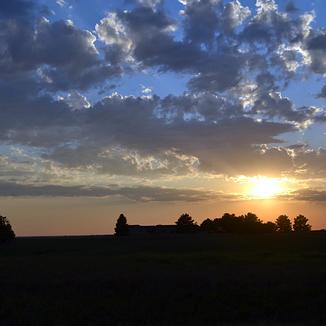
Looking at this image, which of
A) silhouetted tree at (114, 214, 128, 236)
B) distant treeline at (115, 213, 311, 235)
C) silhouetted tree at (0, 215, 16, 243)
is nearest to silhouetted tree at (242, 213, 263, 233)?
distant treeline at (115, 213, 311, 235)

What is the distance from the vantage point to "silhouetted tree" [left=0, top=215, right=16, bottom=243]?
116438 mm

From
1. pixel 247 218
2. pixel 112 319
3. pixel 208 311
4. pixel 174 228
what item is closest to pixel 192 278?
pixel 208 311

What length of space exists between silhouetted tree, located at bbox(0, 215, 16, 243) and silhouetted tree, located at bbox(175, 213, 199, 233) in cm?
7639

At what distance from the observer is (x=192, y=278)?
2886 centimetres

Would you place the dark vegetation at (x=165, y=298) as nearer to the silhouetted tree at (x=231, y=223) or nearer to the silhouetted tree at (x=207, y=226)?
the silhouetted tree at (x=231, y=223)

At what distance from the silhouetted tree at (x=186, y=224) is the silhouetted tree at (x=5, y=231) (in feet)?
251

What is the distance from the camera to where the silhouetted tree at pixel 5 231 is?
382ft

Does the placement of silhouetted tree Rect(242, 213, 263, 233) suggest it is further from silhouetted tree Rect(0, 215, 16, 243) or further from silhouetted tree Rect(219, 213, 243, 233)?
silhouetted tree Rect(0, 215, 16, 243)

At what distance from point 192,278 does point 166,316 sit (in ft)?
32.3

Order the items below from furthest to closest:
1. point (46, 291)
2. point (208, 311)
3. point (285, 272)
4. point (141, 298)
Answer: point (285, 272) → point (46, 291) → point (141, 298) → point (208, 311)

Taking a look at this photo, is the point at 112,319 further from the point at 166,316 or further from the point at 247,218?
the point at 247,218

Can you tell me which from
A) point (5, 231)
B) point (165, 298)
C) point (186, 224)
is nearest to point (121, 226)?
point (186, 224)

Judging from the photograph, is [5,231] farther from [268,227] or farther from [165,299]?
[165,299]

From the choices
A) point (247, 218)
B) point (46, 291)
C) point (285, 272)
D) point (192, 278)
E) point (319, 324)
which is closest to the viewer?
point (319, 324)
